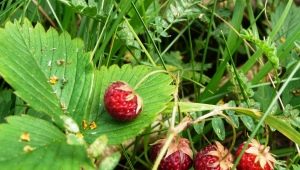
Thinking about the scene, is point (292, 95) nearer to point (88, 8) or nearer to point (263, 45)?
point (263, 45)

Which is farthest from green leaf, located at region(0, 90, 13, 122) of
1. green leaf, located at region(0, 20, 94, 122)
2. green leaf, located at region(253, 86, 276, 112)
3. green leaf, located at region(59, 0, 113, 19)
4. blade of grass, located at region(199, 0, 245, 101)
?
green leaf, located at region(253, 86, 276, 112)

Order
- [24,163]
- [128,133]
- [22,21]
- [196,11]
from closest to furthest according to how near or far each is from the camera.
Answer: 1. [24,163]
2. [128,133]
3. [22,21]
4. [196,11]

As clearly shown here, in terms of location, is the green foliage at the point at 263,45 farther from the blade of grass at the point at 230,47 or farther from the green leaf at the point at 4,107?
the green leaf at the point at 4,107

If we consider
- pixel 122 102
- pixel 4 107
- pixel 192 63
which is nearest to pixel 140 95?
pixel 122 102

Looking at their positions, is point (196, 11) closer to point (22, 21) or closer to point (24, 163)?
point (22, 21)

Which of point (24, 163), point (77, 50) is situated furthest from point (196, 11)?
point (24, 163)
